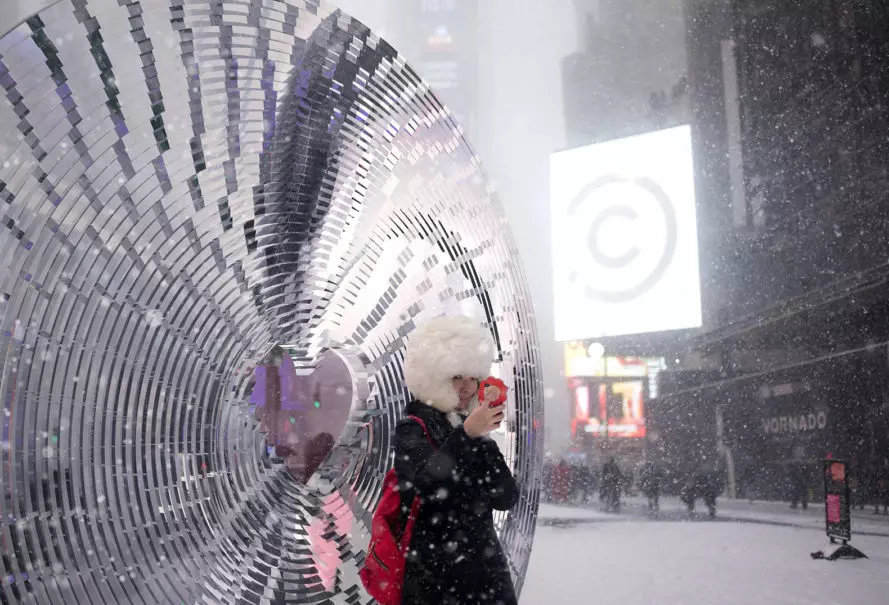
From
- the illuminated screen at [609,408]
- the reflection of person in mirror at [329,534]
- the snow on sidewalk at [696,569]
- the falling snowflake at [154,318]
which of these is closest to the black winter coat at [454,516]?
the reflection of person in mirror at [329,534]

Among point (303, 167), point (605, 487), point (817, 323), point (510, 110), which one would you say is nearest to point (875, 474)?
point (817, 323)

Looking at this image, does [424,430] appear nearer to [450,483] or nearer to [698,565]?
[450,483]

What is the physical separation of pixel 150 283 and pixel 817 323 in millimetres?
8993

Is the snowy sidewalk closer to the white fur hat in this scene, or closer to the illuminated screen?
the illuminated screen

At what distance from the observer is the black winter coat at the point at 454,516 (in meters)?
1.24

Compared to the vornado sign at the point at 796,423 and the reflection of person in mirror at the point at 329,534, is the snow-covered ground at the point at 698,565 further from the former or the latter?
the reflection of person in mirror at the point at 329,534

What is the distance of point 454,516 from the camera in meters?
1.26

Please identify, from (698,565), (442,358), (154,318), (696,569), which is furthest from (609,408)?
(154,318)

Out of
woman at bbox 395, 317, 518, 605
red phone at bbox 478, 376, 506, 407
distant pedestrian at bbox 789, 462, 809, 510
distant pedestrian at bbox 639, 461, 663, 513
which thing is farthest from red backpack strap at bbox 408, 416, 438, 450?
distant pedestrian at bbox 789, 462, 809, 510

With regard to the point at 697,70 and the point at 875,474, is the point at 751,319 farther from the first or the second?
the point at 697,70

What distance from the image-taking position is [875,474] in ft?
24.8

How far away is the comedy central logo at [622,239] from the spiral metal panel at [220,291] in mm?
5209

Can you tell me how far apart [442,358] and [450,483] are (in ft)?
0.69

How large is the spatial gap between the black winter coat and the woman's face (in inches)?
3.7
